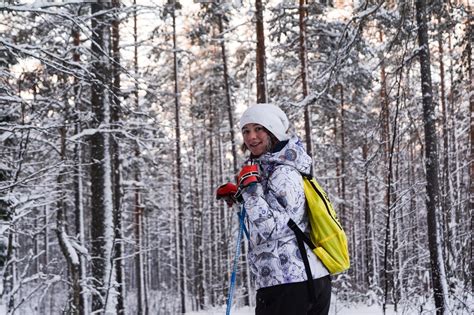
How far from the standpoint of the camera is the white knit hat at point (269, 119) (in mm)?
2933

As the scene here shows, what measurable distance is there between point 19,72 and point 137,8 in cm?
308

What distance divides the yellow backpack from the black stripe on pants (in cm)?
13

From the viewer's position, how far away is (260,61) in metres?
12.3

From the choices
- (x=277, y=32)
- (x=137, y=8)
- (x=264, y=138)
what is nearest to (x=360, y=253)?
(x=277, y=32)

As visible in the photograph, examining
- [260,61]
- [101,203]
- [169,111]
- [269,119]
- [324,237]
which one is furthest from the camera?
[169,111]

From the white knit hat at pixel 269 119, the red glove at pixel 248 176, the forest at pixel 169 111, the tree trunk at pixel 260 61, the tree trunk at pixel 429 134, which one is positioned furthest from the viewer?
the tree trunk at pixel 260 61

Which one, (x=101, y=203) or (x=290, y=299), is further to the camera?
(x=101, y=203)

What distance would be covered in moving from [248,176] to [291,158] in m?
0.31

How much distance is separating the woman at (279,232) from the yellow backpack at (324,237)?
0.04 metres

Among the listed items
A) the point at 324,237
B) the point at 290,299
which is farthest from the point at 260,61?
the point at 290,299

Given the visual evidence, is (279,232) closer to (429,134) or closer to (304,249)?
(304,249)

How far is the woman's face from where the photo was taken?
2.97m

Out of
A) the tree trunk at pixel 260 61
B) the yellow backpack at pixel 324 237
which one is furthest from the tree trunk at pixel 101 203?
the yellow backpack at pixel 324 237

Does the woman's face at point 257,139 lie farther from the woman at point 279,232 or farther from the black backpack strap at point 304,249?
the black backpack strap at point 304,249
